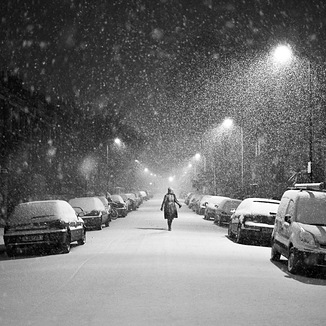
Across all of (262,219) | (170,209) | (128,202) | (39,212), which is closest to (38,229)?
(39,212)

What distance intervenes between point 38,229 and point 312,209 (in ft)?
23.0

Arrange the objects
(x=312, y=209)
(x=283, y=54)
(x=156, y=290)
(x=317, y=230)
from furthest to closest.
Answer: (x=283, y=54) < (x=312, y=209) < (x=317, y=230) < (x=156, y=290)

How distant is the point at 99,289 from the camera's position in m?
9.34

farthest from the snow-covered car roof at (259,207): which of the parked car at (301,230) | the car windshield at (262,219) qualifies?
the parked car at (301,230)

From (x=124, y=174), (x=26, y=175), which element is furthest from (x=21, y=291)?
(x=124, y=174)

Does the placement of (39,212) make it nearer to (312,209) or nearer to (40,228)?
(40,228)

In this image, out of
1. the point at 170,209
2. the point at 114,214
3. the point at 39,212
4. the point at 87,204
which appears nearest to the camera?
the point at 39,212

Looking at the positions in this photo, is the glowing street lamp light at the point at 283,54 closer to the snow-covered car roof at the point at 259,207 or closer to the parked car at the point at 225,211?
the snow-covered car roof at the point at 259,207

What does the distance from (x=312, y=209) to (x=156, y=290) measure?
17.2 feet

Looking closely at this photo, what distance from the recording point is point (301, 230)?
12016 mm

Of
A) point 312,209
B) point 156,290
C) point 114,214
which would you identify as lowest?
point 156,290

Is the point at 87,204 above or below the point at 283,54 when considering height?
below

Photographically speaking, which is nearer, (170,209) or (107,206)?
(170,209)

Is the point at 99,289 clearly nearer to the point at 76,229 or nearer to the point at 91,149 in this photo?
the point at 76,229
